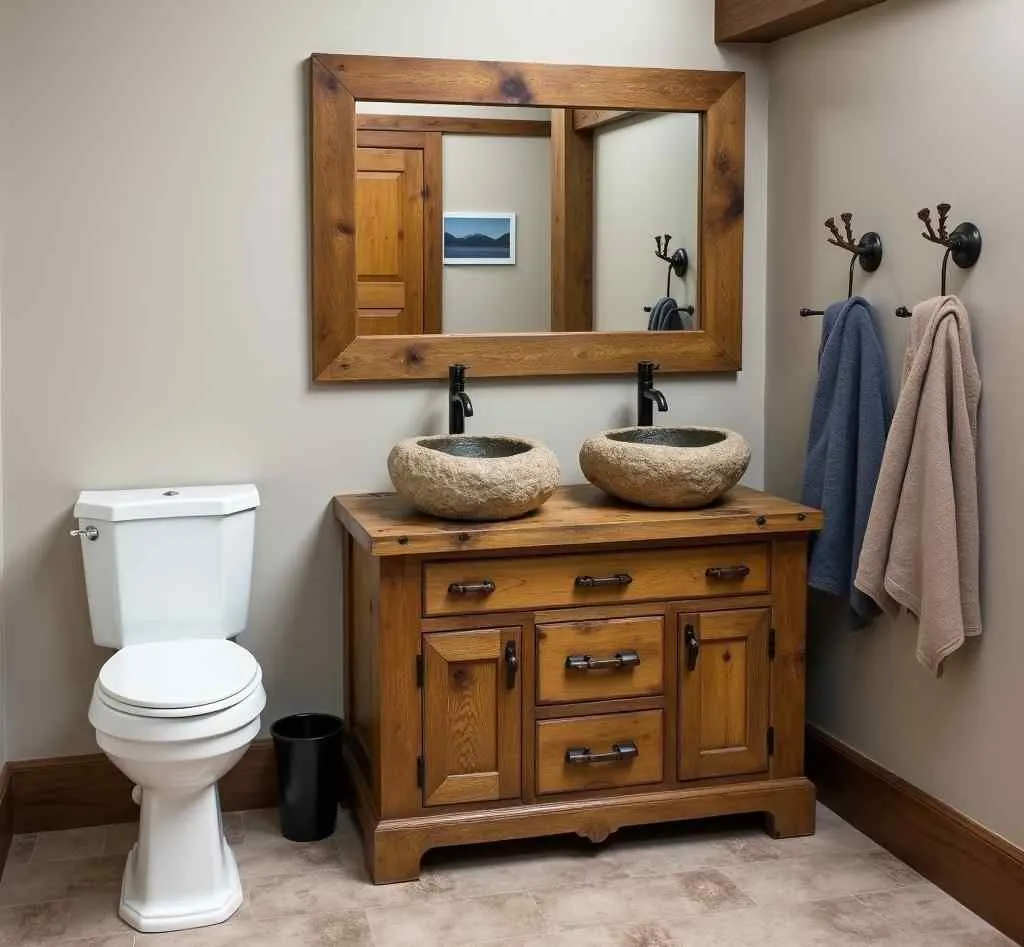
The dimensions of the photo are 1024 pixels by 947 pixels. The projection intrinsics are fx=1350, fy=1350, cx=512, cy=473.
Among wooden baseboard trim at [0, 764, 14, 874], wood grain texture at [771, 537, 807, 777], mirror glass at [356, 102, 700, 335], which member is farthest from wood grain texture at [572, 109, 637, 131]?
wooden baseboard trim at [0, 764, 14, 874]

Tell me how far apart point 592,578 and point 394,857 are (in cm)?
71

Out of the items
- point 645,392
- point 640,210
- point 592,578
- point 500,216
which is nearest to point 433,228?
point 500,216

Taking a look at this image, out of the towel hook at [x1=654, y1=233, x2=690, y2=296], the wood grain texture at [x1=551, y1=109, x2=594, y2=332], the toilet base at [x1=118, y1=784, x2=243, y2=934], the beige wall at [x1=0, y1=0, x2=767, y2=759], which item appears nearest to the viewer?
the toilet base at [x1=118, y1=784, x2=243, y2=934]

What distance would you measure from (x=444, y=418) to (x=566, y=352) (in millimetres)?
337

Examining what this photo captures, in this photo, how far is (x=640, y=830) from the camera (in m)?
3.06

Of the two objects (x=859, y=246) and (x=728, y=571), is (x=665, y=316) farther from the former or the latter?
(x=728, y=571)

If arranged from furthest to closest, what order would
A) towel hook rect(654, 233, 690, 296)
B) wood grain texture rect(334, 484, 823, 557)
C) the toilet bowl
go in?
towel hook rect(654, 233, 690, 296), wood grain texture rect(334, 484, 823, 557), the toilet bowl

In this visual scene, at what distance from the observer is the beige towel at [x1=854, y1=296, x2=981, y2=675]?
8.44ft

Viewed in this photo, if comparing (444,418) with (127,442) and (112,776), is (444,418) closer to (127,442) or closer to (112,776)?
(127,442)

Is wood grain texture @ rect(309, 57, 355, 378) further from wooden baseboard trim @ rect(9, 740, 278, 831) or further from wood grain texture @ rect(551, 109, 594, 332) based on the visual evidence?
wooden baseboard trim @ rect(9, 740, 278, 831)

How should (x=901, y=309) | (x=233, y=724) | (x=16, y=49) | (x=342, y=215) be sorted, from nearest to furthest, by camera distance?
1. (x=233, y=724)
2. (x=901, y=309)
3. (x=16, y=49)
4. (x=342, y=215)

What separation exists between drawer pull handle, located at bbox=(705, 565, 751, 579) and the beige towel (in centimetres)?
40

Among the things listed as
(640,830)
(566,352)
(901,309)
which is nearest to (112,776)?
(640,830)

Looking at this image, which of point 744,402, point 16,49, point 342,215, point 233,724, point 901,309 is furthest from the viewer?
point 744,402
